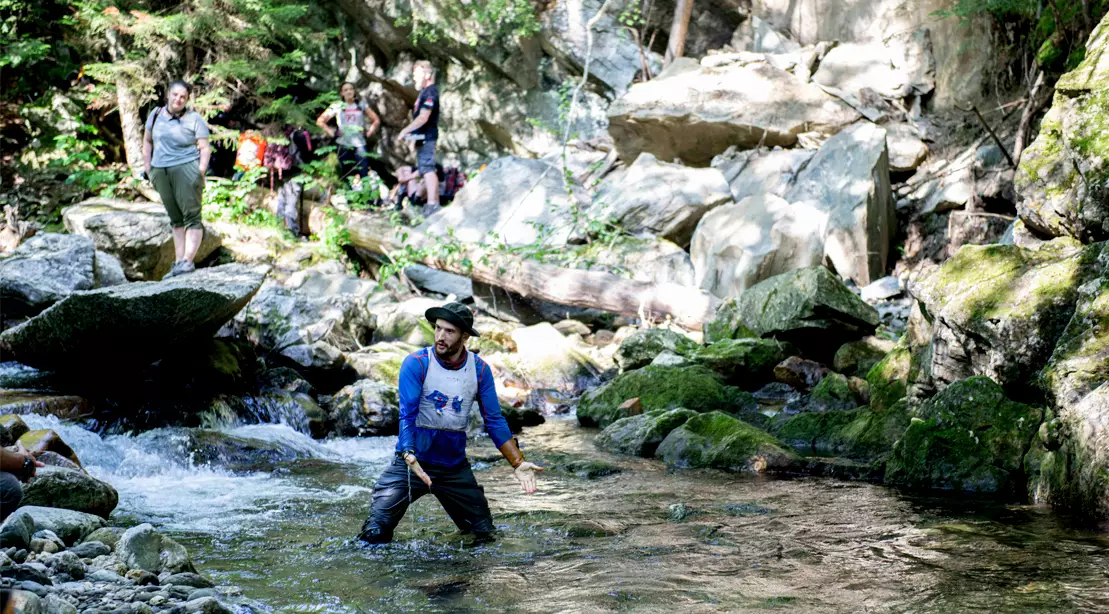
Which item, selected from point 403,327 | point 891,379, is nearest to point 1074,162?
point 891,379

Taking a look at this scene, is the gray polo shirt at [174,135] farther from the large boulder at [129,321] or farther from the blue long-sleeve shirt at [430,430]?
the blue long-sleeve shirt at [430,430]

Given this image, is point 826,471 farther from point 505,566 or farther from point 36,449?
point 36,449

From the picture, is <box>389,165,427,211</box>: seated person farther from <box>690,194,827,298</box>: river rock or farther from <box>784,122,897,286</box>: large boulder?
<box>784,122,897,286</box>: large boulder

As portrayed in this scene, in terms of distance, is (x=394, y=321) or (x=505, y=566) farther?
(x=394, y=321)

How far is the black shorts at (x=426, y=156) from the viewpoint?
1633 centimetres

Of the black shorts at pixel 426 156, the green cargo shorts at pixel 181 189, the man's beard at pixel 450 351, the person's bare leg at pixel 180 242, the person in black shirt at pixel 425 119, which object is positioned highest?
the person in black shirt at pixel 425 119

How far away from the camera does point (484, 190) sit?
1789 cm

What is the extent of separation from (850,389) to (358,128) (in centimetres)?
1076

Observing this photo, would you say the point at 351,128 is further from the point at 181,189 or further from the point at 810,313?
the point at 810,313

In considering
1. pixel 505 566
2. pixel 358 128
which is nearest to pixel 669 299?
pixel 358 128

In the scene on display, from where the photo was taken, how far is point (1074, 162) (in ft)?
26.9

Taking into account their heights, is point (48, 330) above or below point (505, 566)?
above

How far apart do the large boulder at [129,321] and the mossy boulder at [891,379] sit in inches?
252

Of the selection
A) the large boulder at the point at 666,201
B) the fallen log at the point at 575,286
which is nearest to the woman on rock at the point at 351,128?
the fallen log at the point at 575,286
